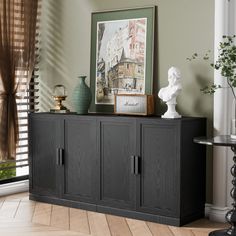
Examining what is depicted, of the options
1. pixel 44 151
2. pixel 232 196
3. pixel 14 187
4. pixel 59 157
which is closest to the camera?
pixel 232 196

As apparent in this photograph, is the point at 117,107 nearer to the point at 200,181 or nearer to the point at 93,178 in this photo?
the point at 93,178

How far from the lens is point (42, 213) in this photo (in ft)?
17.1

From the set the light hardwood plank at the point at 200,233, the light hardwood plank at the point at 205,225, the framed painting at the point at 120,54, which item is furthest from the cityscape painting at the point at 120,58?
the light hardwood plank at the point at 200,233

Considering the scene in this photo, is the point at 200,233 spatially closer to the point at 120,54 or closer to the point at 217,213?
the point at 217,213

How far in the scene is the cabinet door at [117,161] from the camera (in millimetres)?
5066

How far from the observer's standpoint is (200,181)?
5.08 m

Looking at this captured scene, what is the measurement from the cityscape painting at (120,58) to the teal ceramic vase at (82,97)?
242mm

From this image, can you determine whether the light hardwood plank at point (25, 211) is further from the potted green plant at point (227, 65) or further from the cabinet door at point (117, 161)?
the potted green plant at point (227, 65)

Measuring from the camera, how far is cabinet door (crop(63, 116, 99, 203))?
17.4 ft

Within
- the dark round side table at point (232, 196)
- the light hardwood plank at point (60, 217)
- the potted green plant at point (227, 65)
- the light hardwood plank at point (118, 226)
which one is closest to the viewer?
the dark round side table at point (232, 196)

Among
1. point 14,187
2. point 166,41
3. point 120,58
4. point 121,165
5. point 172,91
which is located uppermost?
point 166,41

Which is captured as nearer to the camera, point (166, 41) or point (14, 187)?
point (166, 41)

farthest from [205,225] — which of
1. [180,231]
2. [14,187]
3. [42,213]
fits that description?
[14,187]

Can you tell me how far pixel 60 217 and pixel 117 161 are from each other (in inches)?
29.1
